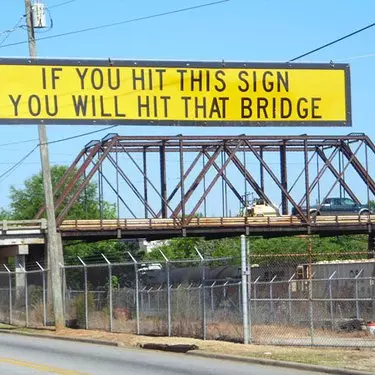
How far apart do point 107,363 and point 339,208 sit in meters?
57.4

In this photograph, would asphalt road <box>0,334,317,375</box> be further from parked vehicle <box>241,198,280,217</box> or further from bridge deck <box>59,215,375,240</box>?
parked vehicle <box>241,198,280,217</box>

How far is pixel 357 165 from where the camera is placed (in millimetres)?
78938

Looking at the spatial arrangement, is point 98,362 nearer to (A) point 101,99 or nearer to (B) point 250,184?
(A) point 101,99

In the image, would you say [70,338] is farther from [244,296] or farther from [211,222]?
[211,222]

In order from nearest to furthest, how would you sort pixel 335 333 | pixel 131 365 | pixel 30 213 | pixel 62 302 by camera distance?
pixel 131 365 → pixel 335 333 → pixel 62 302 → pixel 30 213

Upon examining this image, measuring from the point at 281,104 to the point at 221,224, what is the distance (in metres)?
51.9

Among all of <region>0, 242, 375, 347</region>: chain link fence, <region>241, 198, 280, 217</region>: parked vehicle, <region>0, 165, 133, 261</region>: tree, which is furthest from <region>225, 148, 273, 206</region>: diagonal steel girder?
<region>0, 242, 375, 347</region>: chain link fence

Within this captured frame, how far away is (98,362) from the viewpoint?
20266mm

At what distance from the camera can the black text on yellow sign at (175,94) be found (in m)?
16.6

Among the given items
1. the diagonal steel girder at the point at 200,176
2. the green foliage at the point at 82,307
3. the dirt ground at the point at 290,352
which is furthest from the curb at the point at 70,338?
the diagonal steel girder at the point at 200,176

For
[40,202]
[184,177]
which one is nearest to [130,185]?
[184,177]

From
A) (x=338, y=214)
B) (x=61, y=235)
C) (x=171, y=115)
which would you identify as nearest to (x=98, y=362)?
(x=171, y=115)

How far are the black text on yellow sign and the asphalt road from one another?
4.79m

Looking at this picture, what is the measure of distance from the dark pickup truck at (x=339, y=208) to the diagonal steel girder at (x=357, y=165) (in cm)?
316
